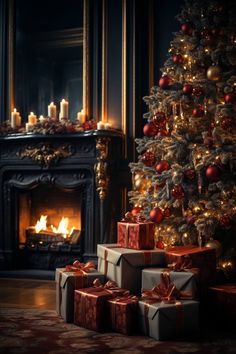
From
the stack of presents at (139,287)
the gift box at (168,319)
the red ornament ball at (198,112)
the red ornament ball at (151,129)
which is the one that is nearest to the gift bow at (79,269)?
the stack of presents at (139,287)

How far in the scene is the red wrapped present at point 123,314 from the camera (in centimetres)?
329

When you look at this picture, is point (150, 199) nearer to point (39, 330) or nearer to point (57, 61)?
point (39, 330)

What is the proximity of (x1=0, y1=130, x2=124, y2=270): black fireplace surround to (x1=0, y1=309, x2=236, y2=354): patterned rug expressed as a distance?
6.38 feet

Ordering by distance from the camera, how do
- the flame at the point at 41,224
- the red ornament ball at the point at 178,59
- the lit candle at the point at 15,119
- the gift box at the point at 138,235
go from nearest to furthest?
the gift box at the point at 138,235, the red ornament ball at the point at 178,59, the lit candle at the point at 15,119, the flame at the point at 41,224

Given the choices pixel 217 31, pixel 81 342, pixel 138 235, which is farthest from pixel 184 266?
pixel 217 31

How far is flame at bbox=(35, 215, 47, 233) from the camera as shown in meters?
6.00

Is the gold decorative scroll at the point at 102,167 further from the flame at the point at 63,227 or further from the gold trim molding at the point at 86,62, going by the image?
the flame at the point at 63,227

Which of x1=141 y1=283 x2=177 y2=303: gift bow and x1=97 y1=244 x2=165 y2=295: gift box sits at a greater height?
x1=97 y1=244 x2=165 y2=295: gift box

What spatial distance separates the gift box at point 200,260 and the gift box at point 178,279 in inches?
4.4

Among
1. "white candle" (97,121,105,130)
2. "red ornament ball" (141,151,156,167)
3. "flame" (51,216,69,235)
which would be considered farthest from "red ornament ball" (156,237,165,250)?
"flame" (51,216,69,235)

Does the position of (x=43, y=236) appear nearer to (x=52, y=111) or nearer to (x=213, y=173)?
(x=52, y=111)

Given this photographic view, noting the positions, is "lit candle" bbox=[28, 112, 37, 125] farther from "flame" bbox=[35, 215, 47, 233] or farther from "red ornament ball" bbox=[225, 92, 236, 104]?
"red ornament ball" bbox=[225, 92, 236, 104]

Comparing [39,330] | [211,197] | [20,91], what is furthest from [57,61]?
[39,330]

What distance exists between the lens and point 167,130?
15.4ft
